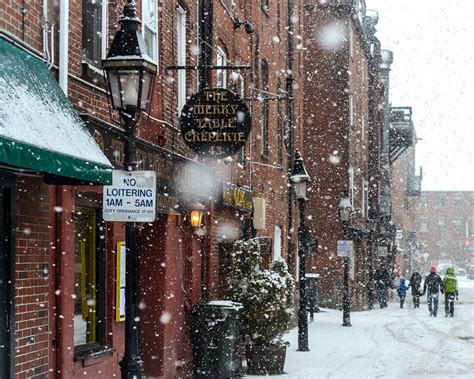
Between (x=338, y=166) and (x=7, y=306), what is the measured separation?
1111 inches

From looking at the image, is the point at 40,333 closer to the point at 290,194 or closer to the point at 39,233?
the point at 39,233

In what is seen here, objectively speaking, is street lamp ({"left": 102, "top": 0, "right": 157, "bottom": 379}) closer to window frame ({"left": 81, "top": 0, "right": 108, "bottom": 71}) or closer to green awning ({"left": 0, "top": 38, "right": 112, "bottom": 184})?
green awning ({"left": 0, "top": 38, "right": 112, "bottom": 184})

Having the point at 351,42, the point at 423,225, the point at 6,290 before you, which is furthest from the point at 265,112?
the point at 423,225

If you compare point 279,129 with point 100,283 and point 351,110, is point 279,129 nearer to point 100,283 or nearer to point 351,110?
point 351,110

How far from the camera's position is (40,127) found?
7098 millimetres

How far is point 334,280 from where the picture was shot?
114 ft

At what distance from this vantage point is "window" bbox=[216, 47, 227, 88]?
1714 cm

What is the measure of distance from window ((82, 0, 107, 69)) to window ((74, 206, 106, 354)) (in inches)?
68.3

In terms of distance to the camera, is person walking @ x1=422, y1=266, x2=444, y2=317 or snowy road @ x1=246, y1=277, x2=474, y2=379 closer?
snowy road @ x1=246, y1=277, x2=474, y2=379

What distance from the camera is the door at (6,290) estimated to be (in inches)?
305

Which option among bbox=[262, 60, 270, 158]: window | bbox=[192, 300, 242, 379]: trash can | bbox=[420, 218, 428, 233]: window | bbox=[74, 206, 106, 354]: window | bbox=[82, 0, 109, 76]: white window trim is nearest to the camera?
bbox=[74, 206, 106, 354]: window

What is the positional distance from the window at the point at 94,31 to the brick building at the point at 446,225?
99.0 metres

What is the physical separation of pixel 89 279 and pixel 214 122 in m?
3.66

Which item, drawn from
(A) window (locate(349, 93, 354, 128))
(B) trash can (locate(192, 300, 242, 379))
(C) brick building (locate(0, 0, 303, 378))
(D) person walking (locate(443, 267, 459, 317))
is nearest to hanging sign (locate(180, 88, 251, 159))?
(C) brick building (locate(0, 0, 303, 378))
